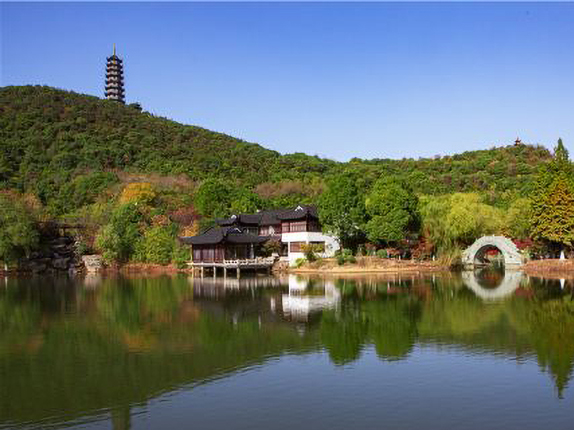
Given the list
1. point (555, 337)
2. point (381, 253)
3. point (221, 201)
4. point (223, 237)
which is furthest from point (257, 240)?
point (555, 337)

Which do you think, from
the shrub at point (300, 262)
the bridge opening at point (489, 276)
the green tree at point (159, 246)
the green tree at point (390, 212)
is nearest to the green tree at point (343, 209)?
the green tree at point (390, 212)

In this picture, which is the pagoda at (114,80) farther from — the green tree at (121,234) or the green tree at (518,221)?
the green tree at (518,221)

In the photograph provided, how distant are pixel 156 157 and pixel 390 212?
57.6m

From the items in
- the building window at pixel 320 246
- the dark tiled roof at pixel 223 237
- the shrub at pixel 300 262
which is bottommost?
the shrub at pixel 300 262

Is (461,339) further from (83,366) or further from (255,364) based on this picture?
(83,366)

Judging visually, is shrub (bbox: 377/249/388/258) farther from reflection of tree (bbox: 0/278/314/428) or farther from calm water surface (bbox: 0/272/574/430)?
reflection of tree (bbox: 0/278/314/428)

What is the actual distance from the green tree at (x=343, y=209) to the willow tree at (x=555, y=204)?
1403 cm

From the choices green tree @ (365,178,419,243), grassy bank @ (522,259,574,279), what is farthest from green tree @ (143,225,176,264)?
grassy bank @ (522,259,574,279)

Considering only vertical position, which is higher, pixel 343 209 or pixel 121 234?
pixel 343 209

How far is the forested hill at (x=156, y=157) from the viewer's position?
8300 cm

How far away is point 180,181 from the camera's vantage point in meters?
79.8

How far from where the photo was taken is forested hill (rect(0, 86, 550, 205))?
83.0 metres

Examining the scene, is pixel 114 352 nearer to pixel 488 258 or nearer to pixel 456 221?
pixel 456 221

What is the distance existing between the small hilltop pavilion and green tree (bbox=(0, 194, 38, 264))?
14588 millimetres
